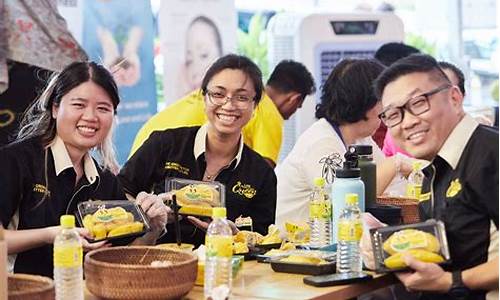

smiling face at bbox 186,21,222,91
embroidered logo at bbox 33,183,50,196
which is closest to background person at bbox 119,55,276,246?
embroidered logo at bbox 33,183,50,196

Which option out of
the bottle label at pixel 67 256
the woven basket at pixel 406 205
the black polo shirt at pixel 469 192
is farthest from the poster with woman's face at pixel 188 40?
the bottle label at pixel 67 256

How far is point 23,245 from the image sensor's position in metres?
3.26

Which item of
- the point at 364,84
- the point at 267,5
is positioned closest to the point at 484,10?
the point at 267,5

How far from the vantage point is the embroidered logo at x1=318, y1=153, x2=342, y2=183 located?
412cm

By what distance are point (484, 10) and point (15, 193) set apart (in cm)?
522

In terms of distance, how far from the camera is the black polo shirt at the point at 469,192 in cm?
290

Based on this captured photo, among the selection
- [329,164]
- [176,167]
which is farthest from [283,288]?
[329,164]

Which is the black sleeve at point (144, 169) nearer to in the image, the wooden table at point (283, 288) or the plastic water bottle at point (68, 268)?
the wooden table at point (283, 288)

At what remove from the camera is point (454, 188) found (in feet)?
9.78

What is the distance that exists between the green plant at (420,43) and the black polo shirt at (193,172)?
157 inches

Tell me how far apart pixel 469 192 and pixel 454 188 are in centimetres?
6

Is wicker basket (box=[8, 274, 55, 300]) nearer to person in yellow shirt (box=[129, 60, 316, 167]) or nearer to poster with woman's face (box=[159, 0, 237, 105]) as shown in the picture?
person in yellow shirt (box=[129, 60, 316, 167])

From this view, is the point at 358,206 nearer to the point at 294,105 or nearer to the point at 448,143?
the point at 448,143

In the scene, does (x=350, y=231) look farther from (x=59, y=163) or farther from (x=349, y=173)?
(x=59, y=163)
